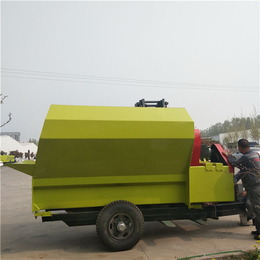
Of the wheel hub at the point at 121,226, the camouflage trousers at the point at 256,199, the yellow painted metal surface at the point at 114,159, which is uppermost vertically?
the yellow painted metal surface at the point at 114,159

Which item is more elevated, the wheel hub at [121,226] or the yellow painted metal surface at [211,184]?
the yellow painted metal surface at [211,184]

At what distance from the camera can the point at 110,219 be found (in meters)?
4.22

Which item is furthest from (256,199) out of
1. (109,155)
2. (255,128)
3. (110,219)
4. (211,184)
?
(255,128)

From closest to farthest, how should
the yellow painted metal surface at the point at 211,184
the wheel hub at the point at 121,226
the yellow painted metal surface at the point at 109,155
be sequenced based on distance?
1. the yellow painted metal surface at the point at 109,155
2. the wheel hub at the point at 121,226
3. the yellow painted metal surface at the point at 211,184

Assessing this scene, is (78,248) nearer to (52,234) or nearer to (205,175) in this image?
(52,234)

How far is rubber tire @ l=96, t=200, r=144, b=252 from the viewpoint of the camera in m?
4.17

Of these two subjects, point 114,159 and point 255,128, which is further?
point 255,128

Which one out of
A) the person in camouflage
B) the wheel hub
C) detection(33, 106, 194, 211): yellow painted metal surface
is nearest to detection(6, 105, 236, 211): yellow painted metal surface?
detection(33, 106, 194, 211): yellow painted metal surface

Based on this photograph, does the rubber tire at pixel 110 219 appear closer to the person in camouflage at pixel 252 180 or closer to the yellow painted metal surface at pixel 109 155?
the yellow painted metal surface at pixel 109 155

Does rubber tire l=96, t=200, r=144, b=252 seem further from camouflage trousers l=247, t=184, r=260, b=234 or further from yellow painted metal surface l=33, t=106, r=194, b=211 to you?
camouflage trousers l=247, t=184, r=260, b=234

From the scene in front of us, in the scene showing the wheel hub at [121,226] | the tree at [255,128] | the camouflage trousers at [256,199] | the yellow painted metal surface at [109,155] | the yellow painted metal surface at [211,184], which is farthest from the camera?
the tree at [255,128]

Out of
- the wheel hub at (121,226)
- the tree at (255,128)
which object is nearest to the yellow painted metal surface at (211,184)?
the wheel hub at (121,226)

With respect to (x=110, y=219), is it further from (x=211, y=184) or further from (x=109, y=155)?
(x=211, y=184)

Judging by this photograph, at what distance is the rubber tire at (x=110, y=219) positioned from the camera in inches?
164
